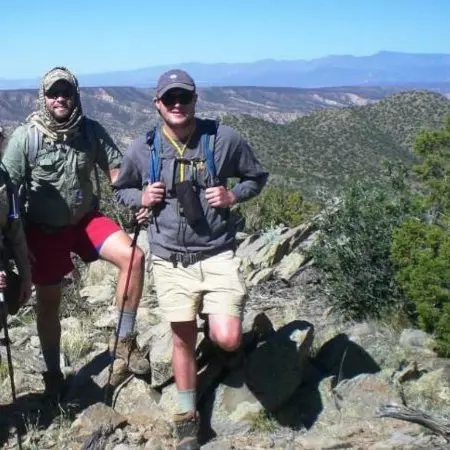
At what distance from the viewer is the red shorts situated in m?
4.30

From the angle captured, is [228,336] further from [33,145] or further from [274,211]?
[274,211]

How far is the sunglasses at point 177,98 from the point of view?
356 centimetres

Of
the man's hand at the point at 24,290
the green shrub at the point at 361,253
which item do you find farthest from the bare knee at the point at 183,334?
the green shrub at the point at 361,253

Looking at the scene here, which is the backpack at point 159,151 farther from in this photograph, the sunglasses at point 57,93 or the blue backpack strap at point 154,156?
the sunglasses at point 57,93

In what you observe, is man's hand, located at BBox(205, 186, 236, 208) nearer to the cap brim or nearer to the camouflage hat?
the cap brim

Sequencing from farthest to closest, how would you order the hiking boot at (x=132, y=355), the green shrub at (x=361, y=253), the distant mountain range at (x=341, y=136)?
the distant mountain range at (x=341, y=136), the green shrub at (x=361, y=253), the hiking boot at (x=132, y=355)

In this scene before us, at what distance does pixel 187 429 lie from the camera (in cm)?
373

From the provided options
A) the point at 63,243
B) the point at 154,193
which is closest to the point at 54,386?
the point at 63,243

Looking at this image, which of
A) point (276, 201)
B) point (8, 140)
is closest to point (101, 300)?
point (8, 140)

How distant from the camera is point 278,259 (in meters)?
7.46

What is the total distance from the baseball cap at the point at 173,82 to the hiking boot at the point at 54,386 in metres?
2.14

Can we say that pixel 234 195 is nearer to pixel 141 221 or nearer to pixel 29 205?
pixel 141 221

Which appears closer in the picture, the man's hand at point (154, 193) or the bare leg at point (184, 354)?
the man's hand at point (154, 193)

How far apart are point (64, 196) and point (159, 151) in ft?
2.78
